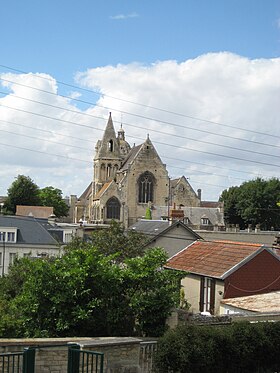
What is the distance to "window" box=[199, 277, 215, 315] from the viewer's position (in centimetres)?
2863


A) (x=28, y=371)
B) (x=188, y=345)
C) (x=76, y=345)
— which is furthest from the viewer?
(x=188, y=345)

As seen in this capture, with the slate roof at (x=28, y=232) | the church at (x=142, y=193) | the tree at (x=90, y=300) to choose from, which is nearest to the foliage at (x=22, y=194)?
the church at (x=142, y=193)

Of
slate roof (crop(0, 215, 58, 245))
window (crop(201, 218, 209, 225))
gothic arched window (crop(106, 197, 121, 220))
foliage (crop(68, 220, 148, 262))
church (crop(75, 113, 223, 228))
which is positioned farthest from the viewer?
gothic arched window (crop(106, 197, 121, 220))

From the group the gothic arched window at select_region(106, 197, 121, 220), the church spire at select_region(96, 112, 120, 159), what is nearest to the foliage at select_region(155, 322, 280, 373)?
the gothic arched window at select_region(106, 197, 121, 220)

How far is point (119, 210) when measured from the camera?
10781 cm

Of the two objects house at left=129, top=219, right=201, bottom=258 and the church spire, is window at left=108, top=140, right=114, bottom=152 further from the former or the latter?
house at left=129, top=219, right=201, bottom=258

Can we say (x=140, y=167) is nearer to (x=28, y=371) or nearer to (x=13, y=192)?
(x=13, y=192)

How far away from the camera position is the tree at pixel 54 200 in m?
128

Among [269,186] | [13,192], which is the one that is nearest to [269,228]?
[269,186]

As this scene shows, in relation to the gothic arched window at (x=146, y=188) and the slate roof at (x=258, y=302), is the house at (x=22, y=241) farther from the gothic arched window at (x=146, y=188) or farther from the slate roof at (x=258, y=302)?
the gothic arched window at (x=146, y=188)

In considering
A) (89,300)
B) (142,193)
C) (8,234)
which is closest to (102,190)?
(142,193)

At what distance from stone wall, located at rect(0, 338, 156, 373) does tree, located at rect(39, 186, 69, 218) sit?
111 meters

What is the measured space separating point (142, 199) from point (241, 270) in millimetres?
79301

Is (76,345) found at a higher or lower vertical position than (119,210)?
lower
